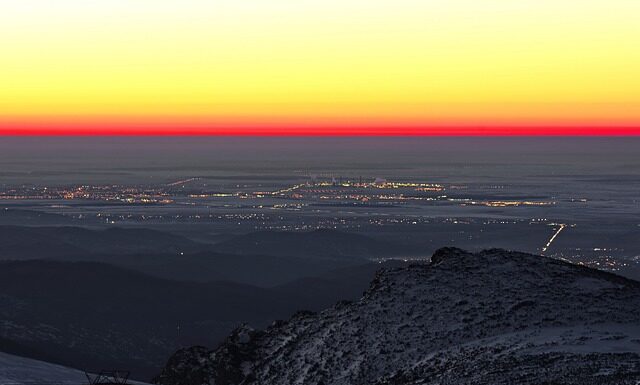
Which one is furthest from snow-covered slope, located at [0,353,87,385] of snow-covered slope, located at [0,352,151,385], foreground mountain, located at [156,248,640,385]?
foreground mountain, located at [156,248,640,385]

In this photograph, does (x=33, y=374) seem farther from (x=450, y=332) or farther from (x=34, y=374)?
(x=450, y=332)

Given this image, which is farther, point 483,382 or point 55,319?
Result: point 55,319

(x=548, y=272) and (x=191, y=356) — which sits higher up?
(x=548, y=272)

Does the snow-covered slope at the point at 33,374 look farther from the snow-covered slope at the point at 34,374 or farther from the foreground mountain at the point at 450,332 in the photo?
the foreground mountain at the point at 450,332

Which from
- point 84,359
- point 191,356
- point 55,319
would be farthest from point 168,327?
point 191,356

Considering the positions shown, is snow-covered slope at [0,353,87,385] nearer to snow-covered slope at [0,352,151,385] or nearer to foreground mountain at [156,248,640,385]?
snow-covered slope at [0,352,151,385]

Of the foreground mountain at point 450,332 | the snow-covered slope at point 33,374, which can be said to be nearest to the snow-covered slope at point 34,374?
the snow-covered slope at point 33,374

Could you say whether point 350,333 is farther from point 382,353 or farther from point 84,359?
point 84,359

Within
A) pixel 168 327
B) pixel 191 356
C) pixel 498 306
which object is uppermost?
pixel 498 306
